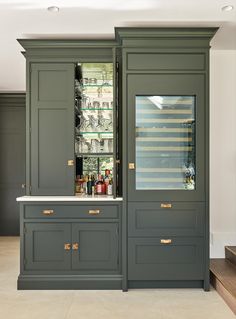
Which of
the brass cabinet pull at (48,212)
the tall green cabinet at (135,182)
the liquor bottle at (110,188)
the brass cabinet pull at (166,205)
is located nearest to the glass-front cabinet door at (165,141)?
the tall green cabinet at (135,182)

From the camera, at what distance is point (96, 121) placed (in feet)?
14.5

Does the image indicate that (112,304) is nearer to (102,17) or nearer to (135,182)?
(135,182)

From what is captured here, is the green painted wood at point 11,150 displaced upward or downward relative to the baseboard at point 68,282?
upward

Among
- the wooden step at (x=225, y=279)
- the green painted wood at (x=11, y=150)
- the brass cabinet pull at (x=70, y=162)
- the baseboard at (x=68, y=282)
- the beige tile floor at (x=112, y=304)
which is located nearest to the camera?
the beige tile floor at (x=112, y=304)

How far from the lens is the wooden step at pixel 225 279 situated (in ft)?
11.4

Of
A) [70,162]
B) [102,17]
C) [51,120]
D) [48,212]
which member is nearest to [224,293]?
[48,212]

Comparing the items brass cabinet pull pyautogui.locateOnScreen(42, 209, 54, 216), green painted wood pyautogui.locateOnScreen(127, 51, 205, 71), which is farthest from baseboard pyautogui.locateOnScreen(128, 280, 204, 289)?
green painted wood pyautogui.locateOnScreen(127, 51, 205, 71)

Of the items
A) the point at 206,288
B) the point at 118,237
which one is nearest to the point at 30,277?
the point at 118,237

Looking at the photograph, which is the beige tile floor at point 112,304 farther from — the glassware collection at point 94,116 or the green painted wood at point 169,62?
the green painted wood at point 169,62

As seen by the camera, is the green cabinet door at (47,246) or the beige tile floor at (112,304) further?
the green cabinet door at (47,246)

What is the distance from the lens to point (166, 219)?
393cm

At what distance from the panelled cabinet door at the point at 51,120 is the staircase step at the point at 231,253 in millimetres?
1977

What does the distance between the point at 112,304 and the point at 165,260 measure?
28.7 inches

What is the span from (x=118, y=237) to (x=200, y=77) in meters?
1.88
